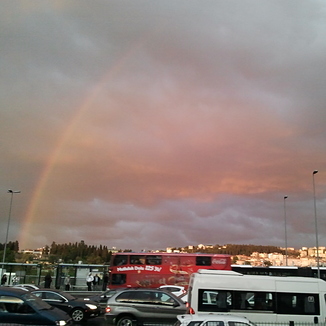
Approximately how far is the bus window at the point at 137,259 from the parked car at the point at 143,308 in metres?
17.2

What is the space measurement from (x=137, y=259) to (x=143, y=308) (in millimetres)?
17927

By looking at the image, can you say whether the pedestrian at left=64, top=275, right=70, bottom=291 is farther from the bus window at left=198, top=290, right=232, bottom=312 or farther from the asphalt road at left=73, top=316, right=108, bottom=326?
the bus window at left=198, top=290, right=232, bottom=312

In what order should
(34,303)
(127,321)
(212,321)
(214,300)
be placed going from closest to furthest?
(212,321) < (34,303) < (214,300) < (127,321)

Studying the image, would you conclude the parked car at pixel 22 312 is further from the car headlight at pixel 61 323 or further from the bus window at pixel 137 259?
the bus window at pixel 137 259

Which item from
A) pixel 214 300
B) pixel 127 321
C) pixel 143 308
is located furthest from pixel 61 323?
pixel 214 300

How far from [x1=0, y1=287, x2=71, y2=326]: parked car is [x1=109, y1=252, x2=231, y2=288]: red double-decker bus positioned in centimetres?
2109

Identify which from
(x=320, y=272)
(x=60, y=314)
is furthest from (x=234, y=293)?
(x=320, y=272)

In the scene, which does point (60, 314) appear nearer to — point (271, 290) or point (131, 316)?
point (131, 316)

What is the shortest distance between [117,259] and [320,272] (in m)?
23.2

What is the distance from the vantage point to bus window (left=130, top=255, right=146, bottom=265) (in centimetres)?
3434

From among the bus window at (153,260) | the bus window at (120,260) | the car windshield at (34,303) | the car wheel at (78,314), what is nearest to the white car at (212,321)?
the car windshield at (34,303)

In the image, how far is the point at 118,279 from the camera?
34.2 m

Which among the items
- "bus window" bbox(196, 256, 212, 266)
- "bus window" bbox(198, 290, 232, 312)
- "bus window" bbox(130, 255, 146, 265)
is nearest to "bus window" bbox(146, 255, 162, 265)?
"bus window" bbox(130, 255, 146, 265)

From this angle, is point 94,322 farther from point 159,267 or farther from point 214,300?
point 159,267
